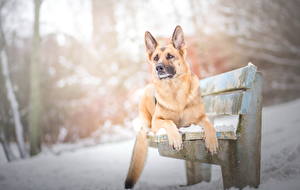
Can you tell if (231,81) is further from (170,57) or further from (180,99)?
(170,57)

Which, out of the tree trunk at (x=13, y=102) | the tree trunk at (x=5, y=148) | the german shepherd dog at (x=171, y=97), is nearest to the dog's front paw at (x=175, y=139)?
the german shepherd dog at (x=171, y=97)

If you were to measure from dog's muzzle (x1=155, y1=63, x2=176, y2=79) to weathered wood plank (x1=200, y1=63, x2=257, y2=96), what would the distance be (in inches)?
19.2

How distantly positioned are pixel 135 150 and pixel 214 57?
5176 millimetres

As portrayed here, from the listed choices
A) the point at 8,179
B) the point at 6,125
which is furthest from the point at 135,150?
the point at 6,125

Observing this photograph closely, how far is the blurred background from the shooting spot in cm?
624

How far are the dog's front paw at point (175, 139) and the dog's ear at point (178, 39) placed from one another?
922mm

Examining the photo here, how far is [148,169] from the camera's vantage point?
11.6 feet

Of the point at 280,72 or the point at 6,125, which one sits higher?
the point at 280,72

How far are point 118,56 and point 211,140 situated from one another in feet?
20.6

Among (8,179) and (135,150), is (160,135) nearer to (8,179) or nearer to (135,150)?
(135,150)

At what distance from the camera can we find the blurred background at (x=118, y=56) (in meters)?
6.24

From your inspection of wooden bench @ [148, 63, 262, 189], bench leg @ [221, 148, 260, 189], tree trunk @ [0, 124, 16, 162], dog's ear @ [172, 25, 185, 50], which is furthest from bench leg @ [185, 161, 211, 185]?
tree trunk @ [0, 124, 16, 162]

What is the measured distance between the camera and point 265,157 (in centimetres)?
262

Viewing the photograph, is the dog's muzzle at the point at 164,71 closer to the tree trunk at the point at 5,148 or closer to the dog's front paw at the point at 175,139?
the dog's front paw at the point at 175,139
